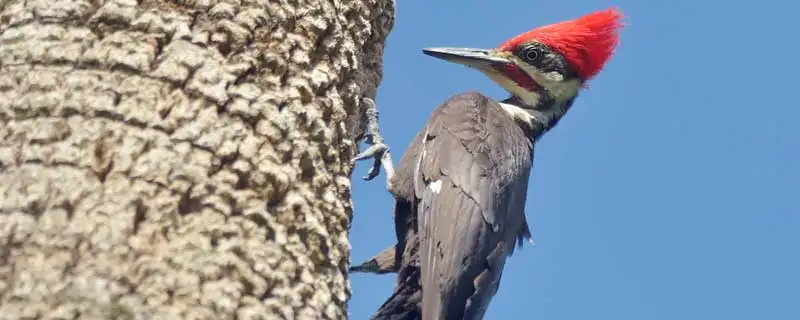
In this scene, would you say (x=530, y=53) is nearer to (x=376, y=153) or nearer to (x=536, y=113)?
(x=536, y=113)

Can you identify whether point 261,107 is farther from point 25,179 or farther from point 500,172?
point 500,172

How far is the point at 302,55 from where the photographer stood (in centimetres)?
279

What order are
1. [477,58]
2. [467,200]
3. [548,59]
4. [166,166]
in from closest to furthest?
[166,166] → [467,200] → [477,58] → [548,59]

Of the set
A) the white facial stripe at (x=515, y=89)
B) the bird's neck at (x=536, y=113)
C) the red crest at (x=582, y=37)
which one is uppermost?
the red crest at (x=582, y=37)

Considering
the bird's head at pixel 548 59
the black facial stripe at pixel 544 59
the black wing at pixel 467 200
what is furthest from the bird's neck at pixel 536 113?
the black wing at pixel 467 200

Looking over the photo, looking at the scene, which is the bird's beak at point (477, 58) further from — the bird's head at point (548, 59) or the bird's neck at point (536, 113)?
the bird's neck at point (536, 113)

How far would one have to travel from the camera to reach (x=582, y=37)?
16.7ft

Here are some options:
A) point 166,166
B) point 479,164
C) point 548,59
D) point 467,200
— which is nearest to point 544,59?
point 548,59

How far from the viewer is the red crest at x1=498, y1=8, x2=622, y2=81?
509cm

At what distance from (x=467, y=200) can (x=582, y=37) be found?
1512 millimetres

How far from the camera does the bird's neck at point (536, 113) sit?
16.4ft

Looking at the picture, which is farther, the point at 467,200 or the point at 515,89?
the point at 515,89

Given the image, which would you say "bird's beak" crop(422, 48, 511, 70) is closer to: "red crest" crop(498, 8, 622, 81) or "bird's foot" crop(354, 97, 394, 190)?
"red crest" crop(498, 8, 622, 81)

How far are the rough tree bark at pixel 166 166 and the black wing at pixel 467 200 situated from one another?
3.19ft
